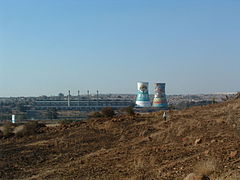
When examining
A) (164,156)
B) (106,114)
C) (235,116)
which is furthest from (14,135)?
(164,156)

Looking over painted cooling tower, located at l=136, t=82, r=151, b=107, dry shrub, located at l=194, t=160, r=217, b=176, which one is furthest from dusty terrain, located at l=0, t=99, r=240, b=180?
painted cooling tower, located at l=136, t=82, r=151, b=107

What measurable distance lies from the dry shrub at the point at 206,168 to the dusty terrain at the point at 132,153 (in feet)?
0.08

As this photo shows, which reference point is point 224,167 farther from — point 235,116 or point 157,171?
point 235,116

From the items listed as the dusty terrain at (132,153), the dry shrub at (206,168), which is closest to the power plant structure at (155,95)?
the dusty terrain at (132,153)

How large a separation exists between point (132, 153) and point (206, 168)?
485 centimetres

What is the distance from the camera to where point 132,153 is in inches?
516

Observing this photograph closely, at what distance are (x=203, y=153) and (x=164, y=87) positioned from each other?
4964 centimetres

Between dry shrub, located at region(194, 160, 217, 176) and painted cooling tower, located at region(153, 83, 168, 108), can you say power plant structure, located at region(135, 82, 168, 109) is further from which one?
dry shrub, located at region(194, 160, 217, 176)

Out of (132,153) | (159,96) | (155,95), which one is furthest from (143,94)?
(132,153)

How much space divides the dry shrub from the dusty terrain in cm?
2

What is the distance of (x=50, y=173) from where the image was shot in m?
11.5

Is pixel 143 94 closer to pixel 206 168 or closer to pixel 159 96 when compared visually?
pixel 159 96

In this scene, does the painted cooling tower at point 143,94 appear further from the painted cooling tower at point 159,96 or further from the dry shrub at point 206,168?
the dry shrub at point 206,168

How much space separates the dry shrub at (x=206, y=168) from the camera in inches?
330
